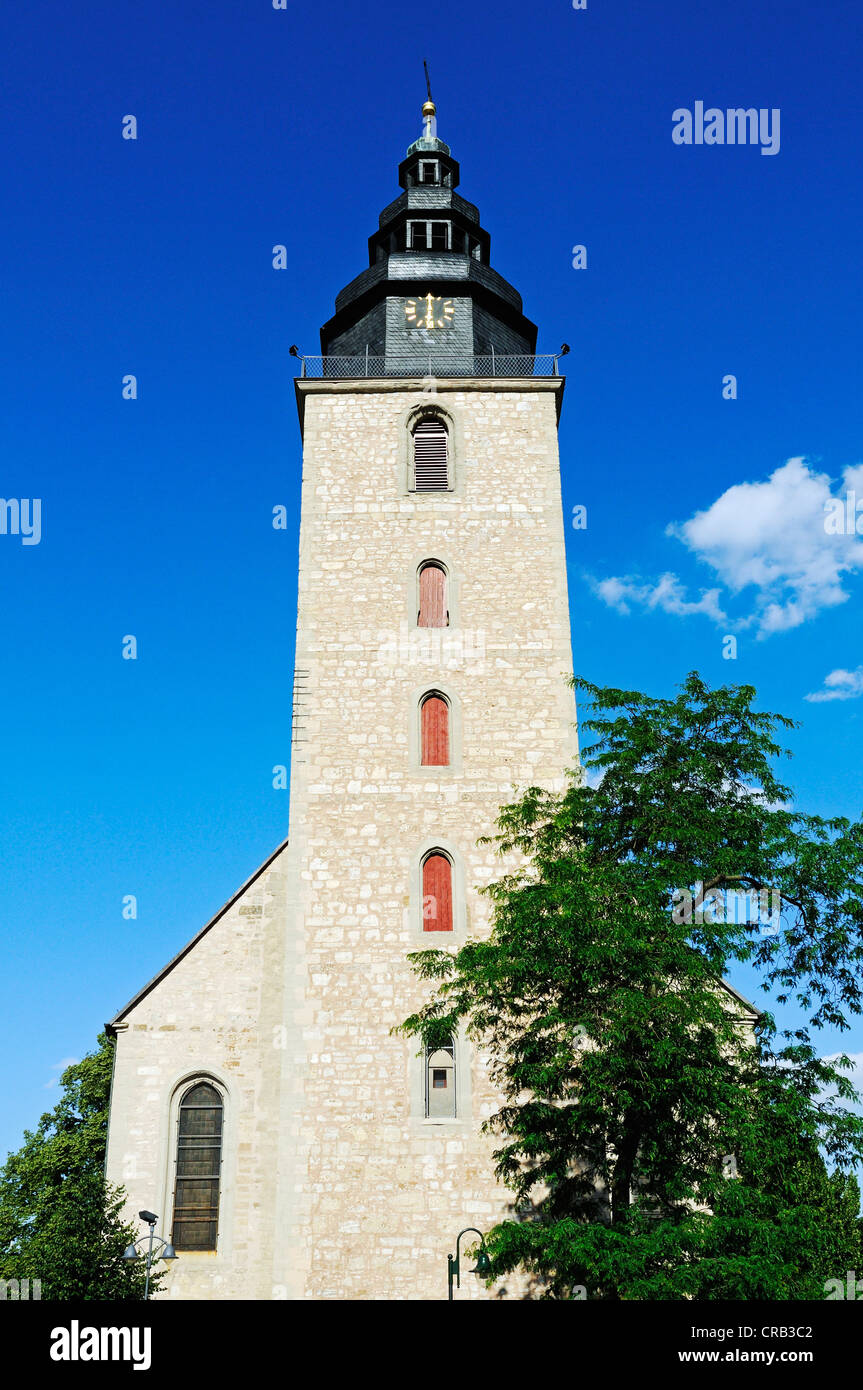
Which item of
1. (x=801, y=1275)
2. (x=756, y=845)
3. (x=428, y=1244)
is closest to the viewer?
(x=801, y=1275)

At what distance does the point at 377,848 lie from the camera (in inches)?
691

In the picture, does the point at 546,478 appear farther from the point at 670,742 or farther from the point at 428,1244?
the point at 428,1244

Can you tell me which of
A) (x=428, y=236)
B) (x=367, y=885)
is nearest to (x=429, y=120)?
(x=428, y=236)

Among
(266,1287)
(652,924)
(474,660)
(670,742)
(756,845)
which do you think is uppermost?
(474,660)

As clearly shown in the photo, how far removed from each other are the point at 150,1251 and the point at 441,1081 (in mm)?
4299

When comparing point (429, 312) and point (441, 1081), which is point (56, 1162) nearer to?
point (441, 1081)

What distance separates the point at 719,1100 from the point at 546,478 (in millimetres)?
11592

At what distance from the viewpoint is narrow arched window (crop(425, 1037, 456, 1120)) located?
628 inches

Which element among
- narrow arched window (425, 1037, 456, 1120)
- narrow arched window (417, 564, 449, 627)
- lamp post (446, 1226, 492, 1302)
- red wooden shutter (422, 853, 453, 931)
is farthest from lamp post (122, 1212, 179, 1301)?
narrow arched window (417, 564, 449, 627)

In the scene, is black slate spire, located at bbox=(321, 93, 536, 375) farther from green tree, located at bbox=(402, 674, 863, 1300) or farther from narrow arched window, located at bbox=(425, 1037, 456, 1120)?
narrow arched window, located at bbox=(425, 1037, 456, 1120)

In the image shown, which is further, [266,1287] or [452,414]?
[452,414]

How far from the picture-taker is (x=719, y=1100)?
12453 millimetres

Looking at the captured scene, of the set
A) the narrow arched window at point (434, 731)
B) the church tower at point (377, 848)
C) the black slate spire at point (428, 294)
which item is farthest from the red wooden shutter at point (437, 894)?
the black slate spire at point (428, 294)
